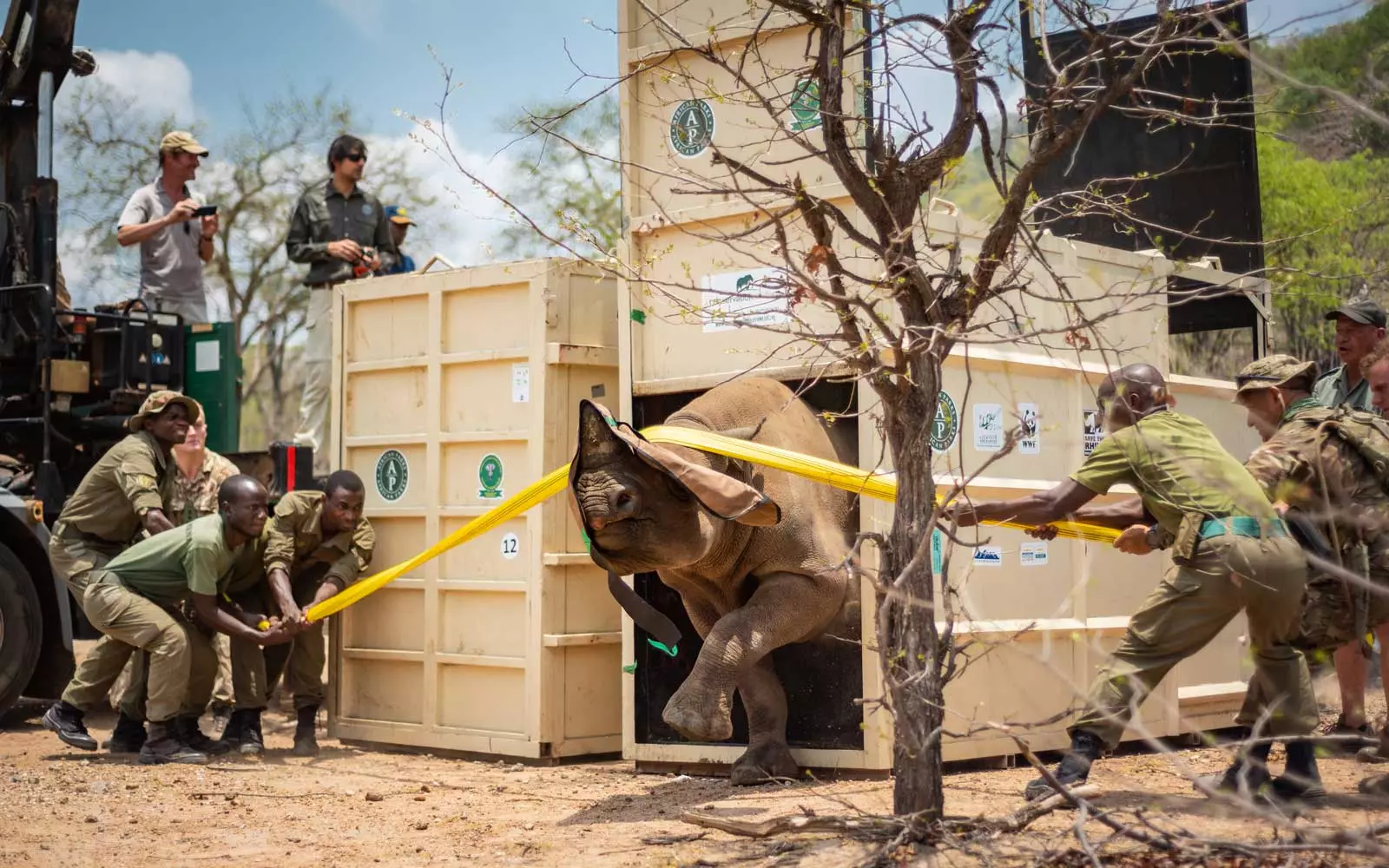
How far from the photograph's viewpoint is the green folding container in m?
10.1

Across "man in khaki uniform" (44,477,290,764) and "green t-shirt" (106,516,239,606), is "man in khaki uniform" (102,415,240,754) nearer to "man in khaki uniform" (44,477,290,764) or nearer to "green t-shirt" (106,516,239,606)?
"man in khaki uniform" (44,477,290,764)

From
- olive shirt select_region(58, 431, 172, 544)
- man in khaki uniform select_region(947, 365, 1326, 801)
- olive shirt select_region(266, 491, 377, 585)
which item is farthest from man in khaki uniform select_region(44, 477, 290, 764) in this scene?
man in khaki uniform select_region(947, 365, 1326, 801)

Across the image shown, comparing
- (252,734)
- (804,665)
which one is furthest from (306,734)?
(804,665)

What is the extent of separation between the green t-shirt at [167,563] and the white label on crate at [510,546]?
5.50 ft

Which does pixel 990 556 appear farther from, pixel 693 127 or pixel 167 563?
pixel 167 563

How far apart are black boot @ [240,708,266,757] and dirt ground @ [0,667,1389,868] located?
136 mm

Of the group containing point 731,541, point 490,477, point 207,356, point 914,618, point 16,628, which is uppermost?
point 207,356

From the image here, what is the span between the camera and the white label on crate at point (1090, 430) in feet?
25.5

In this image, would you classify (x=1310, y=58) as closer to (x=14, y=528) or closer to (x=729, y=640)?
(x=729, y=640)

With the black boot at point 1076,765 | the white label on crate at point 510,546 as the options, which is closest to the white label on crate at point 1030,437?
the black boot at point 1076,765

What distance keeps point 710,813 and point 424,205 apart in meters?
23.7

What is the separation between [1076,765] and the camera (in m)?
5.74

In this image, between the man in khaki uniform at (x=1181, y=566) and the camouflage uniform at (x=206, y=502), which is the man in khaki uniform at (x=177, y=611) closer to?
the camouflage uniform at (x=206, y=502)

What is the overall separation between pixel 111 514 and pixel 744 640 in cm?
443
